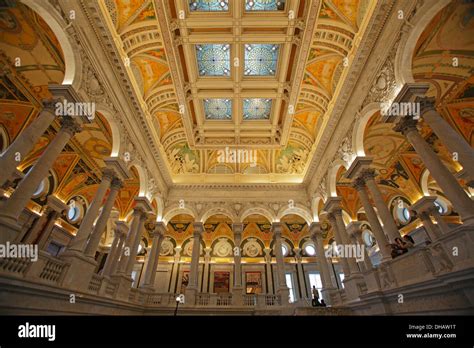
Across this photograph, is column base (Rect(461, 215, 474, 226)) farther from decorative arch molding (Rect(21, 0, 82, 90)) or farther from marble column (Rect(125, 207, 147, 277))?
marble column (Rect(125, 207, 147, 277))

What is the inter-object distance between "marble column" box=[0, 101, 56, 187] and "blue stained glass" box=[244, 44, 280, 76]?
832cm

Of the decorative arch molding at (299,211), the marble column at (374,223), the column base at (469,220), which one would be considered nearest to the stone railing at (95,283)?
the marble column at (374,223)

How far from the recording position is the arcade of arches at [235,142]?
6289 mm

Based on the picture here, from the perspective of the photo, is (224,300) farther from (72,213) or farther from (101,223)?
(72,213)

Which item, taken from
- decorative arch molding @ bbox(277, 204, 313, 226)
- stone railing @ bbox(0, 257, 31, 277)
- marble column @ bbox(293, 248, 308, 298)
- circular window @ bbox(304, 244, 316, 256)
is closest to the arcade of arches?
stone railing @ bbox(0, 257, 31, 277)

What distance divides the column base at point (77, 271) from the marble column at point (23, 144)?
2663 mm

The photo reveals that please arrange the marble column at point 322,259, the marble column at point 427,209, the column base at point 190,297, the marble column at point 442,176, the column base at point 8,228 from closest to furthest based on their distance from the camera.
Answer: the column base at point 8,228 → the marble column at point 442,176 → the column base at point 190,297 → the marble column at point 322,259 → the marble column at point 427,209

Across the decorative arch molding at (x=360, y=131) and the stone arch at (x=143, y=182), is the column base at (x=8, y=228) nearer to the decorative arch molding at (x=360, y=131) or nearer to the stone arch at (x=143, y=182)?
the stone arch at (x=143, y=182)

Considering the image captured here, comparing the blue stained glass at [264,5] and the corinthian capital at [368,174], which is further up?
the blue stained glass at [264,5]

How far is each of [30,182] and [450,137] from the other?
420 inches

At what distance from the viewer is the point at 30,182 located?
19.8 feet
